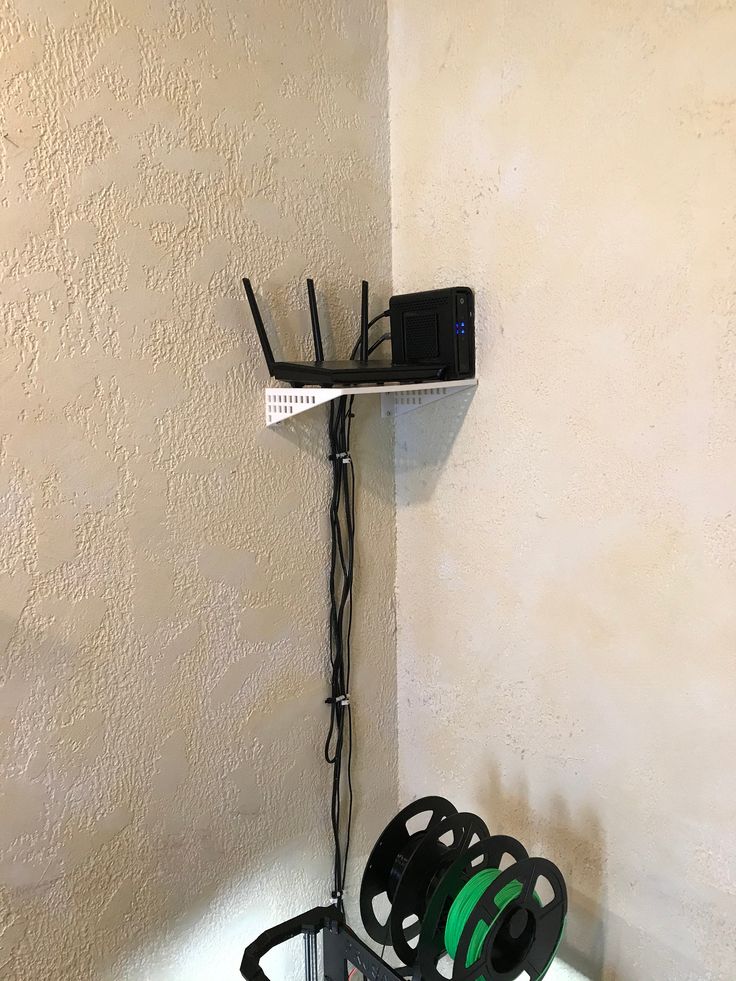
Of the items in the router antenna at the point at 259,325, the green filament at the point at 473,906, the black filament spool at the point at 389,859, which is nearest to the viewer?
the green filament at the point at 473,906

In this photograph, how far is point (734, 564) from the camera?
107 centimetres

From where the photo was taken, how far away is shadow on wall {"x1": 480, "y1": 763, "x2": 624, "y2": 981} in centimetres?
129

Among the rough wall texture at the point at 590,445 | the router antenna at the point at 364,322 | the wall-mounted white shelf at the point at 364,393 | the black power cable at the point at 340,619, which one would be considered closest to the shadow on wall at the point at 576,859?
the rough wall texture at the point at 590,445

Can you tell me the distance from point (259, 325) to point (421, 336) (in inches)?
12.6

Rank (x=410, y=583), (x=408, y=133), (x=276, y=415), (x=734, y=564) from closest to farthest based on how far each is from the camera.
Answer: (x=734, y=564)
(x=276, y=415)
(x=408, y=133)
(x=410, y=583)

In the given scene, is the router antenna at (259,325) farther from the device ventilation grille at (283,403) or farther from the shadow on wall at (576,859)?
the shadow on wall at (576,859)

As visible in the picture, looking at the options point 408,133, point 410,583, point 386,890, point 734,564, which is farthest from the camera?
point 410,583

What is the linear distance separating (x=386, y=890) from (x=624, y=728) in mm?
473

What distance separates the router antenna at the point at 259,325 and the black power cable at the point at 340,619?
0.69 feet

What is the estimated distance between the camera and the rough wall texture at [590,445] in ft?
3.55

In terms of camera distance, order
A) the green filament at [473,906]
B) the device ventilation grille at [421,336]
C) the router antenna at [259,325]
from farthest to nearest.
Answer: the device ventilation grille at [421,336]
the router antenna at [259,325]
the green filament at [473,906]

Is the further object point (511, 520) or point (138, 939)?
point (511, 520)

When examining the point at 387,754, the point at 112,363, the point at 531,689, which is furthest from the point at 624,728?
the point at 112,363

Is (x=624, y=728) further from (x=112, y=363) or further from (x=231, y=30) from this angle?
(x=231, y=30)
